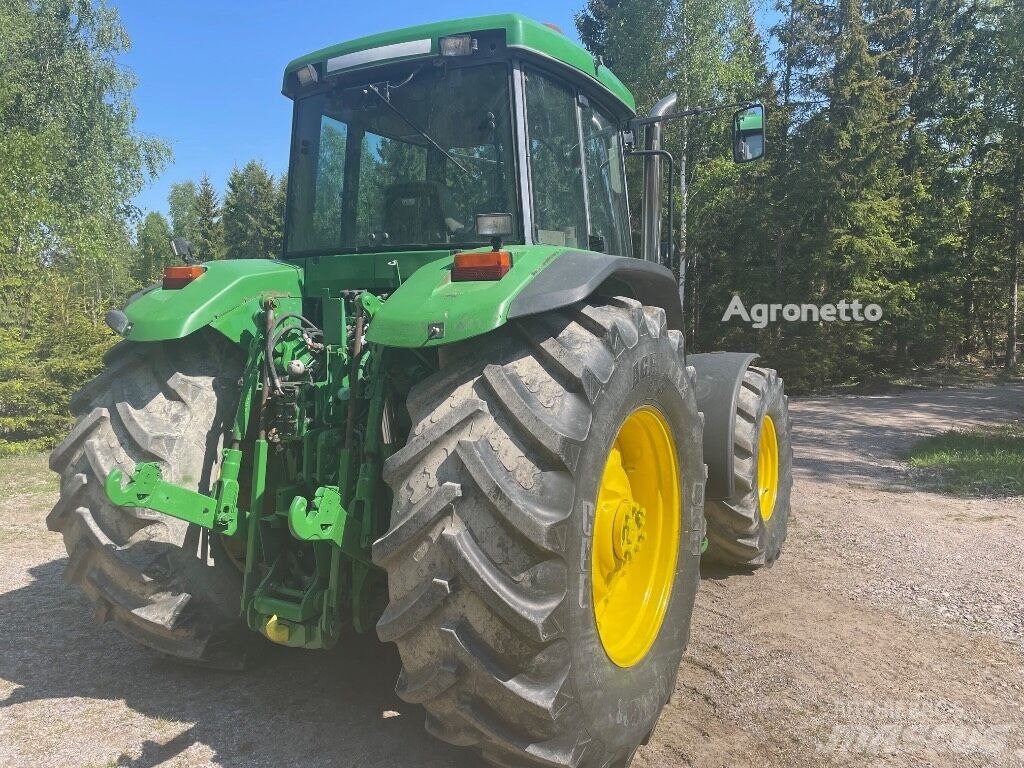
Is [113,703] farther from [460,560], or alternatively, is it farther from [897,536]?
[897,536]

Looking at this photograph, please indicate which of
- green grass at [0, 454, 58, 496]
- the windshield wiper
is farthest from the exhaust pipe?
green grass at [0, 454, 58, 496]

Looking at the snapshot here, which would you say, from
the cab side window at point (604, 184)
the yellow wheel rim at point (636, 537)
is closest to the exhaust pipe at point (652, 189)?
the cab side window at point (604, 184)

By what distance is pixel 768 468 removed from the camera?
16.0 ft

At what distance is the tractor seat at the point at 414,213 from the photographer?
2.99 metres

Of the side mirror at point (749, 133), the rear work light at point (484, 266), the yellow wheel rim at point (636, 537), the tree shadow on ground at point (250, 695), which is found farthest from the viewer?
the side mirror at point (749, 133)

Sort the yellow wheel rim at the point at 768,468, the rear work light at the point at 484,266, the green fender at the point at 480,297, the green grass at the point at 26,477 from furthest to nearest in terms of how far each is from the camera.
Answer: the green grass at the point at 26,477, the yellow wheel rim at the point at 768,468, the rear work light at the point at 484,266, the green fender at the point at 480,297

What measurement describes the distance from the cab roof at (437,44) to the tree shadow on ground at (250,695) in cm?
241

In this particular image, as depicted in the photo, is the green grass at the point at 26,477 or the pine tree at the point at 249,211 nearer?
the green grass at the point at 26,477

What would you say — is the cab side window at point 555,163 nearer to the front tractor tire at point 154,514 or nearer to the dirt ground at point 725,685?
the front tractor tire at point 154,514

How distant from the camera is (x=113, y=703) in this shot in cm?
277

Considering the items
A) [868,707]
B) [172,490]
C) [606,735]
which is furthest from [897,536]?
[172,490]

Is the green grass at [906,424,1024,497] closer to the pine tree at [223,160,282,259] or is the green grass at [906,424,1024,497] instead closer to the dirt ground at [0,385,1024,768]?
the dirt ground at [0,385,1024,768]

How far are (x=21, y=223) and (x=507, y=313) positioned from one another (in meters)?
13.5

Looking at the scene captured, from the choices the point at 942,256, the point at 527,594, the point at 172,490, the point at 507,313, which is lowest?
the point at 527,594
